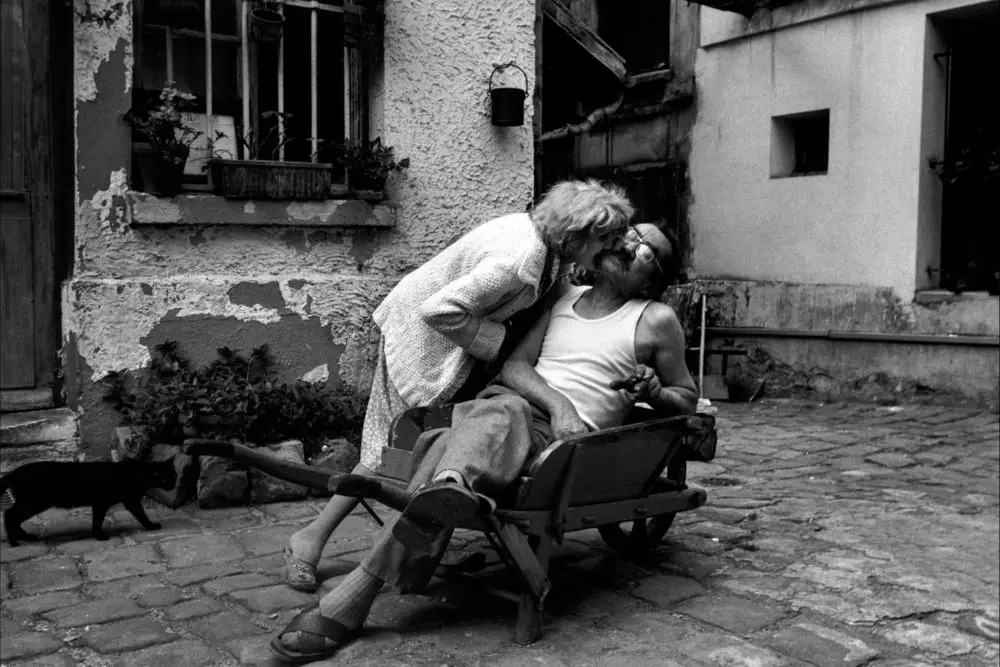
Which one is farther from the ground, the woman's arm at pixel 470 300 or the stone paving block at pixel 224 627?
the woman's arm at pixel 470 300

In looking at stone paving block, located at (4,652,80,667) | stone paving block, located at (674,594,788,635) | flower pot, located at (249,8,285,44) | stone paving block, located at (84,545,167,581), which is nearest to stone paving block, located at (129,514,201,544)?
stone paving block, located at (84,545,167,581)

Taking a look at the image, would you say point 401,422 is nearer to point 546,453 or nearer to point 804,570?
point 546,453

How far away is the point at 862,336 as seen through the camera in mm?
9422

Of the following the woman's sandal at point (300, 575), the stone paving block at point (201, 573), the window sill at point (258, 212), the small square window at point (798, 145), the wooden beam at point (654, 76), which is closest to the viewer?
the woman's sandal at point (300, 575)

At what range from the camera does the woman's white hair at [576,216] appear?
3447 millimetres

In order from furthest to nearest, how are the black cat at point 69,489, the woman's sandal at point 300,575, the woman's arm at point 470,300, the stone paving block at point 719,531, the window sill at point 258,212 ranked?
the window sill at point 258,212, the stone paving block at point 719,531, the black cat at point 69,489, the woman's sandal at point 300,575, the woman's arm at point 470,300

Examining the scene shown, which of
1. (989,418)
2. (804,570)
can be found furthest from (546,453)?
(989,418)

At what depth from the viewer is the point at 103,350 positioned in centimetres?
542

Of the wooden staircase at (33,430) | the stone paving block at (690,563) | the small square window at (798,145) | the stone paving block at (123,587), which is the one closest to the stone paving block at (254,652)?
the stone paving block at (123,587)

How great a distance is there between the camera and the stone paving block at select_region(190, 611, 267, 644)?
327 centimetres

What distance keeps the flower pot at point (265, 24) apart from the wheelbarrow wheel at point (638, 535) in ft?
11.4

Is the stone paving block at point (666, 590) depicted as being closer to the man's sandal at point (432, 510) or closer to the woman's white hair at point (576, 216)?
the man's sandal at point (432, 510)

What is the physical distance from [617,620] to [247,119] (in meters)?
3.85

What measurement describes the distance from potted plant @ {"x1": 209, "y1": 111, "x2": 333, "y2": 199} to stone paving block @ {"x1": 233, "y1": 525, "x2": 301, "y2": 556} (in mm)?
2058
